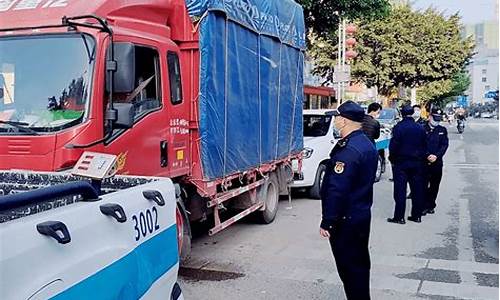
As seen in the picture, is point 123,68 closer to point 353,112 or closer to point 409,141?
point 353,112

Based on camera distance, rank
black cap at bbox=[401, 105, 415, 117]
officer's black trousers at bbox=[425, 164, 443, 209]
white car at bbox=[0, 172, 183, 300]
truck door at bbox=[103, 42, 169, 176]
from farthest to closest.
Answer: officer's black trousers at bbox=[425, 164, 443, 209], black cap at bbox=[401, 105, 415, 117], truck door at bbox=[103, 42, 169, 176], white car at bbox=[0, 172, 183, 300]

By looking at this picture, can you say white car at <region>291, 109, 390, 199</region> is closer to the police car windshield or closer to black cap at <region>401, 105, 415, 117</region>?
the police car windshield

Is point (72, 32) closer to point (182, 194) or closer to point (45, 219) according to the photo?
point (182, 194)

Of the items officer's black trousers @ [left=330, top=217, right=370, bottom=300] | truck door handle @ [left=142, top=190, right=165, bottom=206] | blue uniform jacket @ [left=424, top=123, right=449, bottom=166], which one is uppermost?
truck door handle @ [left=142, top=190, right=165, bottom=206]

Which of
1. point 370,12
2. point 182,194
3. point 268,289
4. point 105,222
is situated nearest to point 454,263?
point 268,289

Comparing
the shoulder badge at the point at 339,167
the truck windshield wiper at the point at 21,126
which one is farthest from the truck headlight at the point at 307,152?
the truck windshield wiper at the point at 21,126

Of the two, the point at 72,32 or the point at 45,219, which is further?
the point at 72,32

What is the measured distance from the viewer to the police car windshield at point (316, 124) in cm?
1207

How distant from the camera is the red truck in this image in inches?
186

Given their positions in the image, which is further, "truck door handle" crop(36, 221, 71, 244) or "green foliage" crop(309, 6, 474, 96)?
"green foliage" crop(309, 6, 474, 96)

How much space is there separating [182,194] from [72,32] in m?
2.21

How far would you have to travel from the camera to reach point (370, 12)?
16297mm

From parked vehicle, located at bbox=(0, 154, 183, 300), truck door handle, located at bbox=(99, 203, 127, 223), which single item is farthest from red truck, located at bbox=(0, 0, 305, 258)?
truck door handle, located at bbox=(99, 203, 127, 223)

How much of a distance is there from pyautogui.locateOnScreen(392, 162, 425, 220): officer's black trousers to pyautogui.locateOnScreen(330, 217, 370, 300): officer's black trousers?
446 centimetres
